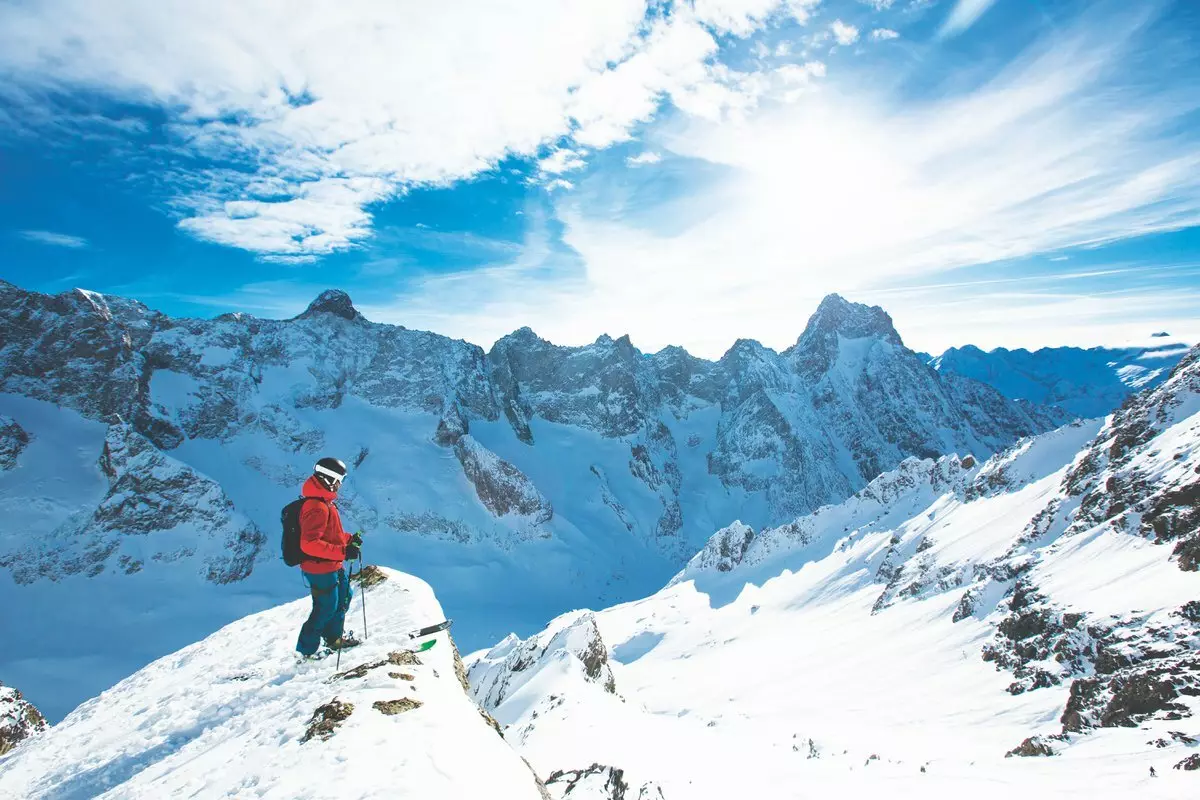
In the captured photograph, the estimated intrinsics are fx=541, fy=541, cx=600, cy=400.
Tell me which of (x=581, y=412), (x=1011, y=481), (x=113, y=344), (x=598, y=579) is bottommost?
(x=598, y=579)

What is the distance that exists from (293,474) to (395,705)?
118932mm

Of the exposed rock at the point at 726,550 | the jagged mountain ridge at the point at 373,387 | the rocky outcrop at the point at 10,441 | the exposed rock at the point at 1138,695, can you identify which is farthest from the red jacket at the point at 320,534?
the jagged mountain ridge at the point at 373,387

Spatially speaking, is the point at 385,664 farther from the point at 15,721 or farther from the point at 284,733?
the point at 15,721

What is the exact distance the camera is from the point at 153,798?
6156mm

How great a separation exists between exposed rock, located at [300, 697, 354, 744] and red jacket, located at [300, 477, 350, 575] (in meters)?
2.32

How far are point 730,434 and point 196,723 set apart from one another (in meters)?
191

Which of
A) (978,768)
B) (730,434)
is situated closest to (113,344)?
(978,768)

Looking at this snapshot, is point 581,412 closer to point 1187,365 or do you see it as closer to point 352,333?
point 352,333

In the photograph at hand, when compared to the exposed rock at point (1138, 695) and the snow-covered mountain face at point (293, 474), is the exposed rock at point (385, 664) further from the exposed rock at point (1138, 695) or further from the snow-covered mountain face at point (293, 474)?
A: the snow-covered mountain face at point (293, 474)

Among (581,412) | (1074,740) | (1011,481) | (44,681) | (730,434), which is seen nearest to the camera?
(1074,740)

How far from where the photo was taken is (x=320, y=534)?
8906 millimetres

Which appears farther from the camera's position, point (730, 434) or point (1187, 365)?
point (730, 434)

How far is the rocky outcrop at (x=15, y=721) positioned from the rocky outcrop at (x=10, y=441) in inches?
3823

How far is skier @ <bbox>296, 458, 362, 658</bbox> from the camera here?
8.83 m
